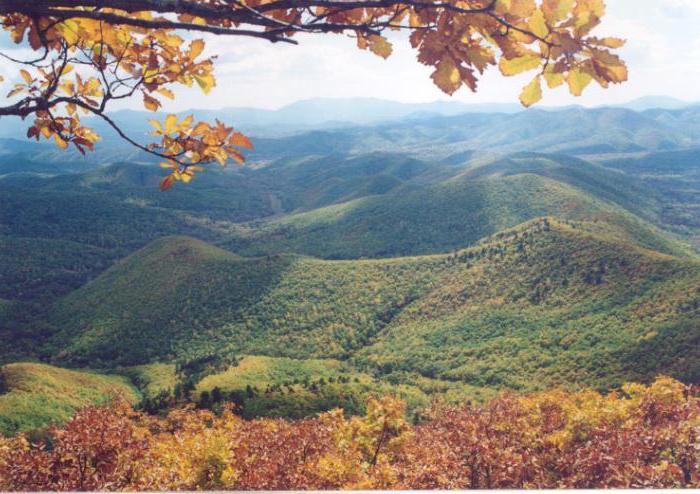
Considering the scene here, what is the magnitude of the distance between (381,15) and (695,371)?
41791mm

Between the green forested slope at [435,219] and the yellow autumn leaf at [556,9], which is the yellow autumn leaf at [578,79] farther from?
the green forested slope at [435,219]

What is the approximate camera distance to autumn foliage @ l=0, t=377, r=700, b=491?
18.1 feet

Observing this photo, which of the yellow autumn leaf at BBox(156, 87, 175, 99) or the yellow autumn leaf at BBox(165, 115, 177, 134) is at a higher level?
the yellow autumn leaf at BBox(156, 87, 175, 99)

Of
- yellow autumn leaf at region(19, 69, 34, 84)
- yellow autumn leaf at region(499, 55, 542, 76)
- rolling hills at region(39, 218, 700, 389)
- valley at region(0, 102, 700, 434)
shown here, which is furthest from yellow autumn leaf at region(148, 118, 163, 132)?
rolling hills at region(39, 218, 700, 389)

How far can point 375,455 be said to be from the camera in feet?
24.3

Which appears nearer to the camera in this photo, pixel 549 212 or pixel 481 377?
pixel 481 377

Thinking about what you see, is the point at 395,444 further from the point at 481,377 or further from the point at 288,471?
the point at 481,377

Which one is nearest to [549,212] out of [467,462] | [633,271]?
[633,271]

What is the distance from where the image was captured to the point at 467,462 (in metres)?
7.71

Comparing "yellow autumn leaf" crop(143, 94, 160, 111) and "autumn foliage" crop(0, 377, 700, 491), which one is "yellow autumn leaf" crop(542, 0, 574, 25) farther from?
"autumn foliage" crop(0, 377, 700, 491)

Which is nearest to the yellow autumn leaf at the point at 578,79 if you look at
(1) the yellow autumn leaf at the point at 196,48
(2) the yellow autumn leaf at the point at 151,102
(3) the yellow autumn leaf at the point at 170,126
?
(1) the yellow autumn leaf at the point at 196,48

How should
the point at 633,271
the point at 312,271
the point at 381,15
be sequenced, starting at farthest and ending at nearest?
the point at 312,271
the point at 633,271
the point at 381,15

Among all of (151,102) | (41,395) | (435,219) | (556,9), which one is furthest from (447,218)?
(556,9)

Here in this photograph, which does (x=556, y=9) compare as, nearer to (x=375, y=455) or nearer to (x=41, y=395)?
(x=375, y=455)
